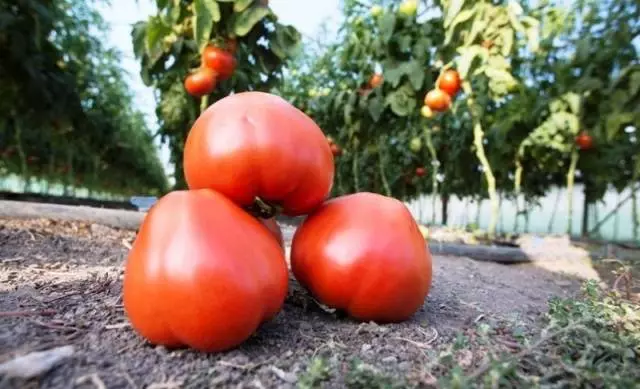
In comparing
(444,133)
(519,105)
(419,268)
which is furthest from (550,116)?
(419,268)

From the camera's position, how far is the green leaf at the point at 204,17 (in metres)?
2.59

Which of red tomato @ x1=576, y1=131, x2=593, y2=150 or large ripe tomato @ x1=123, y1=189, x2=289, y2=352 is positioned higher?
red tomato @ x1=576, y1=131, x2=593, y2=150

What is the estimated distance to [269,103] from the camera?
1052 millimetres

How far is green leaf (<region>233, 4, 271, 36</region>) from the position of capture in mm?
2668

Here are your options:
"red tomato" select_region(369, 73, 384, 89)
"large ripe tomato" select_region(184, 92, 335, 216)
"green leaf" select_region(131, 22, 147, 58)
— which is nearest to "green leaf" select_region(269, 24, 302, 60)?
"green leaf" select_region(131, 22, 147, 58)

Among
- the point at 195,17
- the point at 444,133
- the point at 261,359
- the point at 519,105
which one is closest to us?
the point at 261,359

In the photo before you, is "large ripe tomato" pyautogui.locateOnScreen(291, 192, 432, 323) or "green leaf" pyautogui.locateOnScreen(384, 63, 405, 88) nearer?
"large ripe tomato" pyautogui.locateOnScreen(291, 192, 432, 323)

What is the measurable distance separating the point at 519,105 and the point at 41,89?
4.32 metres

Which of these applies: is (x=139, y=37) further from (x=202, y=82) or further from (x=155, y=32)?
(x=202, y=82)

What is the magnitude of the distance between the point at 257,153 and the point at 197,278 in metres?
0.29

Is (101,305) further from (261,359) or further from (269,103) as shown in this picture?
Result: (269,103)

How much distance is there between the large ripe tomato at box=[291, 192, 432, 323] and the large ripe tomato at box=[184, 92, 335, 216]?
10 centimetres

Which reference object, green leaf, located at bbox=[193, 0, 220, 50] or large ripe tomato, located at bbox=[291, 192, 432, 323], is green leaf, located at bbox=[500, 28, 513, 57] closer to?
green leaf, located at bbox=[193, 0, 220, 50]

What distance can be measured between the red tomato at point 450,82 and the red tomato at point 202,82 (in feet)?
6.20
